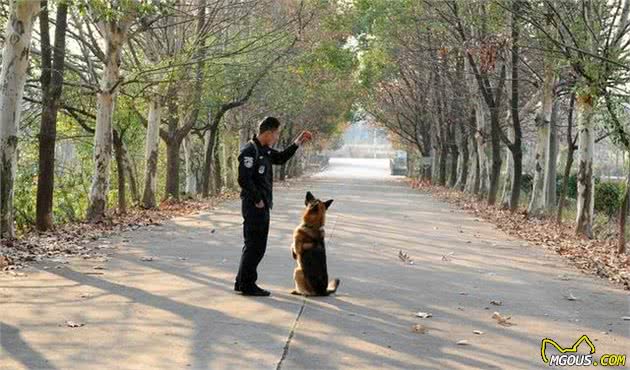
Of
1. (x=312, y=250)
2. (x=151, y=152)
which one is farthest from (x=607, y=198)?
(x=312, y=250)

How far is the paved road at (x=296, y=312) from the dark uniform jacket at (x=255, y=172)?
3.57 feet

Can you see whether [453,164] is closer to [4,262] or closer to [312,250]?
[4,262]

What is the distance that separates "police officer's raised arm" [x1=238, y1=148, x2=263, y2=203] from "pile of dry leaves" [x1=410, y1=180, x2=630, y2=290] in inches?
200

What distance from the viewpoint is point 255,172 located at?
914 cm

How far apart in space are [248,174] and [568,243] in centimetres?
970

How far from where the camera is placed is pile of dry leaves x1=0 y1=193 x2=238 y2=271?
39.3 ft

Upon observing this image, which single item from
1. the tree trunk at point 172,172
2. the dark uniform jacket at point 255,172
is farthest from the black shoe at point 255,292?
the tree trunk at point 172,172

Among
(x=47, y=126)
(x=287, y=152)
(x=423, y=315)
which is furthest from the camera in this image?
(x=47, y=126)

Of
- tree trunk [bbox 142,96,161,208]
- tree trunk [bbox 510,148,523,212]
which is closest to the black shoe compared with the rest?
tree trunk [bbox 142,96,161,208]

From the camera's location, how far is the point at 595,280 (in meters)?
11.8

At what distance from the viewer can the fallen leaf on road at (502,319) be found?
8320 millimetres

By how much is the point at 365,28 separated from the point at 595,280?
33.7 metres

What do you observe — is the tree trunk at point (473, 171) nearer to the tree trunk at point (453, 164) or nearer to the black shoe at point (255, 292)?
the tree trunk at point (453, 164)

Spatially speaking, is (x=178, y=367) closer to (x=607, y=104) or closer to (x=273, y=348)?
(x=273, y=348)
